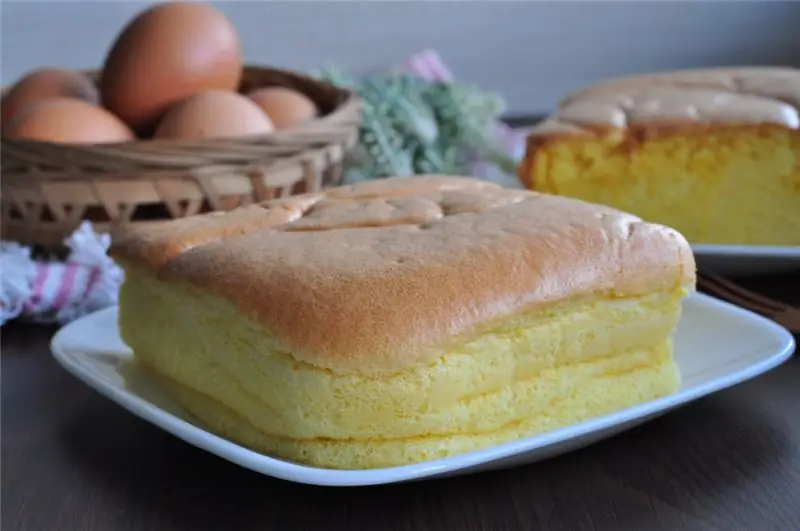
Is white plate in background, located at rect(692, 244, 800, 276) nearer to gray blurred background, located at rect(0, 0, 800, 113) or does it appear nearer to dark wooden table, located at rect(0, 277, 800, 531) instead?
dark wooden table, located at rect(0, 277, 800, 531)

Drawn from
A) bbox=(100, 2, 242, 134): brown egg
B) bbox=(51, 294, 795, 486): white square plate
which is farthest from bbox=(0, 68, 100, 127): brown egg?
bbox=(51, 294, 795, 486): white square plate

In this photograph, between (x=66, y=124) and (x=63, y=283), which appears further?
(x=66, y=124)

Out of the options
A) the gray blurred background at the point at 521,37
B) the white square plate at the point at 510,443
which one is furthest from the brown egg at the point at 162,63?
the gray blurred background at the point at 521,37

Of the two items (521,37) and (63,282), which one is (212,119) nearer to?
(63,282)

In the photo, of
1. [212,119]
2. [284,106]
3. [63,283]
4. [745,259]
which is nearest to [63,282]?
[63,283]

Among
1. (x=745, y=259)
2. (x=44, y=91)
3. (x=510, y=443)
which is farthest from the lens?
(x=44, y=91)

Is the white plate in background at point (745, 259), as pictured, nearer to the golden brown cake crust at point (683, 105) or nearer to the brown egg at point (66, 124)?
the golden brown cake crust at point (683, 105)
